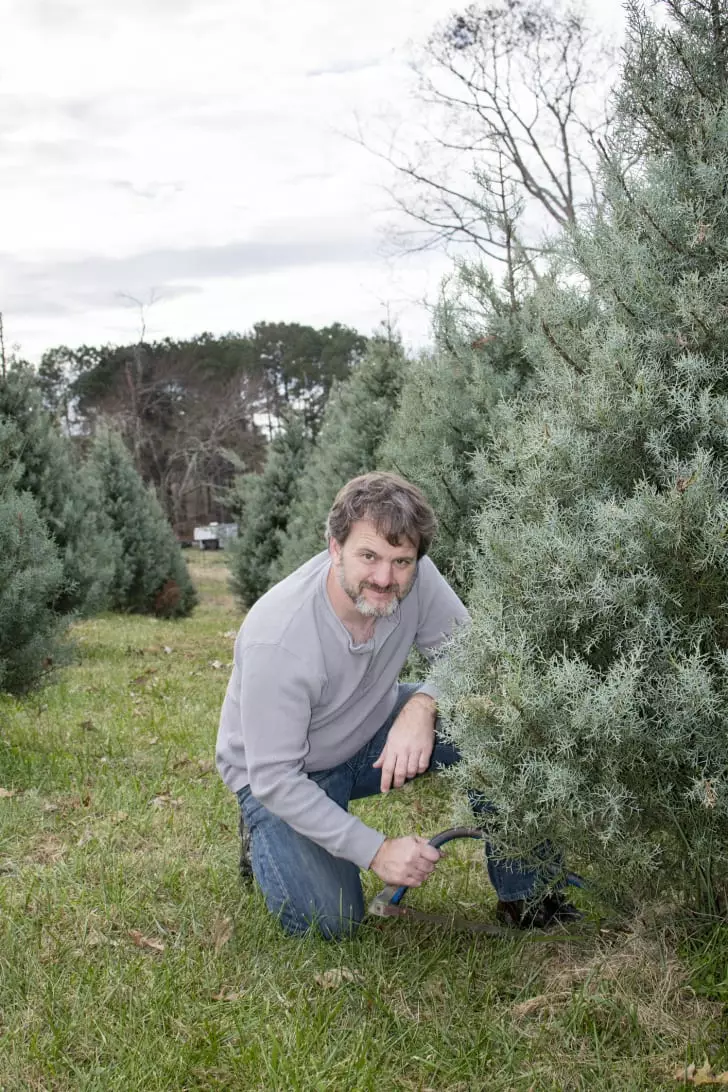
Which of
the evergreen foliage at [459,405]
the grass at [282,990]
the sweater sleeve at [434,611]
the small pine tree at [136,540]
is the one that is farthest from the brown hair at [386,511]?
the small pine tree at [136,540]

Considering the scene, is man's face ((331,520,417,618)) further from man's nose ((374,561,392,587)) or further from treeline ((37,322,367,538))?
treeline ((37,322,367,538))

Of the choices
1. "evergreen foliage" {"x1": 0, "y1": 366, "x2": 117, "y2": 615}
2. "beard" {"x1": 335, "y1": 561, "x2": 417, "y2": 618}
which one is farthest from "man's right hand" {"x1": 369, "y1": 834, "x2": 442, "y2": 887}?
"evergreen foliage" {"x1": 0, "y1": 366, "x2": 117, "y2": 615}

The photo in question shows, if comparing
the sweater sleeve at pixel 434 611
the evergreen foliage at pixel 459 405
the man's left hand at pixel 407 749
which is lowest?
the man's left hand at pixel 407 749

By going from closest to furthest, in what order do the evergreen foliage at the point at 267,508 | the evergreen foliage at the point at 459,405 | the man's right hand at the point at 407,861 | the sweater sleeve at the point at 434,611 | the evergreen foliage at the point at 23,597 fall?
the man's right hand at the point at 407,861, the sweater sleeve at the point at 434,611, the evergreen foliage at the point at 459,405, the evergreen foliage at the point at 23,597, the evergreen foliage at the point at 267,508

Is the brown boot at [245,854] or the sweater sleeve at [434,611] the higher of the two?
the sweater sleeve at [434,611]

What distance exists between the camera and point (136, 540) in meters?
15.9

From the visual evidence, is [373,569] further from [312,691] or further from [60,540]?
[60,540]

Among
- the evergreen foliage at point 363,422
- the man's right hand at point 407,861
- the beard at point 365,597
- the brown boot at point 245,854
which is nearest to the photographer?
the man's right hand at point 407,861

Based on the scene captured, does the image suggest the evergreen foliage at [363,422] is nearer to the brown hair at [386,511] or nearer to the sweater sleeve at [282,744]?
the brown hair at [386,511]

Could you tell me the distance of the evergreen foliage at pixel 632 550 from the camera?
2.46 metres

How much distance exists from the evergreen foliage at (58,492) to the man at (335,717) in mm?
8277

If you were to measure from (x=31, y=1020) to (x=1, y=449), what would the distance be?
16.3ft

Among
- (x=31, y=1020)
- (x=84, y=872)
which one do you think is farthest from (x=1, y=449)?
(x=31, y=1020)

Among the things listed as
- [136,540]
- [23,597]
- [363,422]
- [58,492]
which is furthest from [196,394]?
[23,597]
